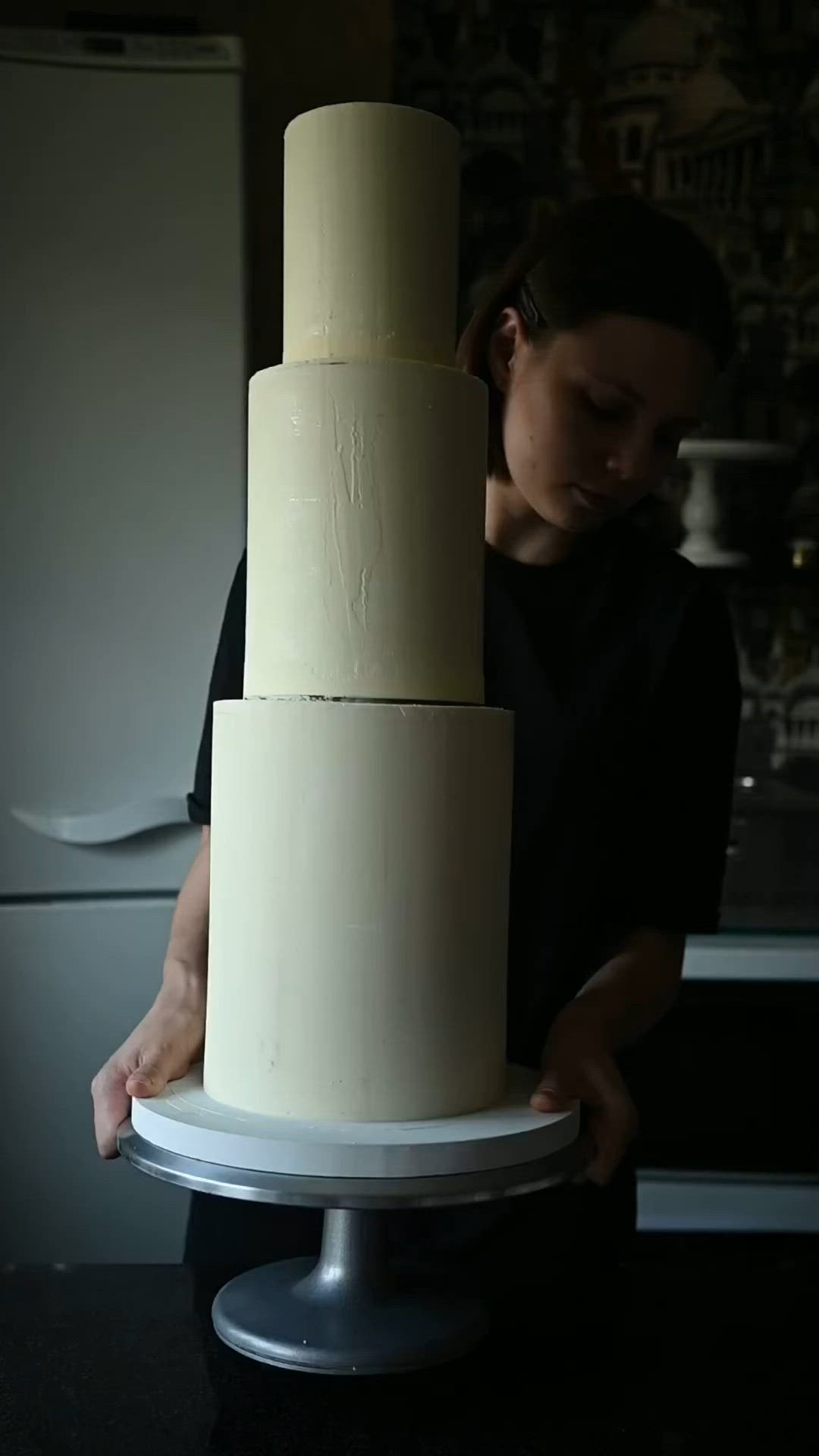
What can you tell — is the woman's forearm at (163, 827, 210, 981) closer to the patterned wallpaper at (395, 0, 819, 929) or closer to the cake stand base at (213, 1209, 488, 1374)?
the cake stand base at (213, 1209, 488, 1374)

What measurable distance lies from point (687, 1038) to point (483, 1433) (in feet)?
→ 4.48

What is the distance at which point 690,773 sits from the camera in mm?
1141

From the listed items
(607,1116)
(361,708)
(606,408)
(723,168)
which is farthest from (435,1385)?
(723,168)

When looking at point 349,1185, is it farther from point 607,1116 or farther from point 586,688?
point 586,688

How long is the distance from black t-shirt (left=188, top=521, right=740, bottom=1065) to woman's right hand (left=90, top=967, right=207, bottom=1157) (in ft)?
0.83

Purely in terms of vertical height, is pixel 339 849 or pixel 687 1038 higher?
pixel 339 849

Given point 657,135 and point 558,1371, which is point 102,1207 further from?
point 657,135

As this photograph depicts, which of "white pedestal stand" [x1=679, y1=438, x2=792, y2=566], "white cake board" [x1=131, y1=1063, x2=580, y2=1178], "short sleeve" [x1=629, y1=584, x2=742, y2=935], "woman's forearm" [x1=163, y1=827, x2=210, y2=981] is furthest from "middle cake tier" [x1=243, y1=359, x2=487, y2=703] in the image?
"white pedestal stand" [x1=679, y1=438, x2=792, y2=566]

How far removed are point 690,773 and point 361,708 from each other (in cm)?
49

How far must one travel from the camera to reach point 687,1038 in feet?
6.65

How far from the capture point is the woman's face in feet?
3.24

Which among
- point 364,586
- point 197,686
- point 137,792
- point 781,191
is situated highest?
point 781,191

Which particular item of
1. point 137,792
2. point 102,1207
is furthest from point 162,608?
point 102,1207

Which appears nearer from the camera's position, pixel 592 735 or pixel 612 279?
pixel 612 279
